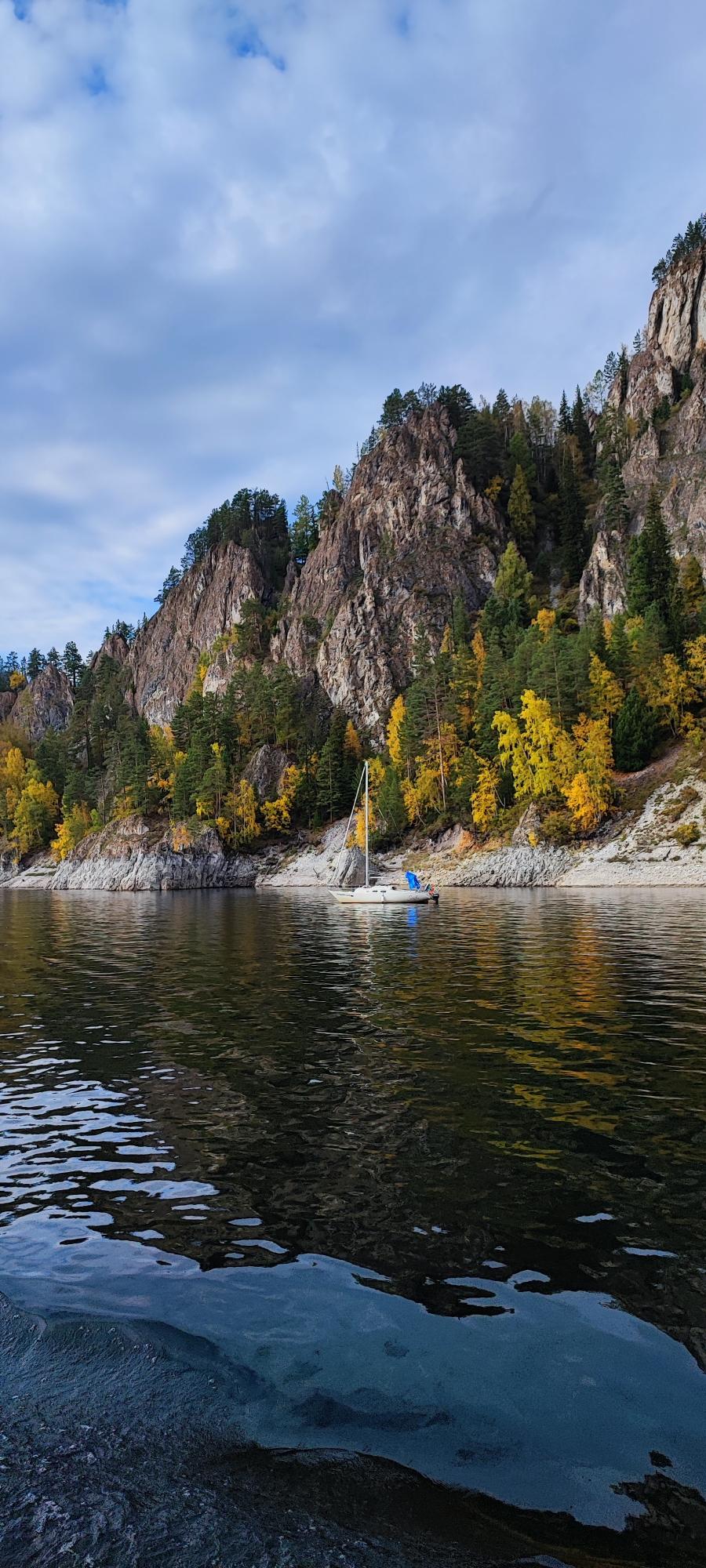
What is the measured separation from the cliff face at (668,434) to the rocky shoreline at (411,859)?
56.4 metres

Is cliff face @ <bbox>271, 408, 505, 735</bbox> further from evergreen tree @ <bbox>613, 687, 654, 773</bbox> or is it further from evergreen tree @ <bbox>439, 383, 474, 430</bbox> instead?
evergreen tree @ <bbox>613, 687, 654, 773</bbox>

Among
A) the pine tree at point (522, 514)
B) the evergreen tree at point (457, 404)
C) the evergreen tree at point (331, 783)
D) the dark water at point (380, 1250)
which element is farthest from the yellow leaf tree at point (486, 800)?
the evergreen tree at point (457, 404)

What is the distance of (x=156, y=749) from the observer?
155375mm

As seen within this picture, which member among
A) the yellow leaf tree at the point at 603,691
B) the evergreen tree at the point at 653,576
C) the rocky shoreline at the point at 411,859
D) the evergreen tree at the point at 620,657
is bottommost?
the rocky shoreline at the point at 411,859

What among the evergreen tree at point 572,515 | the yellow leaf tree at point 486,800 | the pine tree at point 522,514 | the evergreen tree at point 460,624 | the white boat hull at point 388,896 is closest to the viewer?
the white boat hull at point 388,896

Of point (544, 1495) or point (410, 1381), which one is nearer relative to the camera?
point (544, 1495)

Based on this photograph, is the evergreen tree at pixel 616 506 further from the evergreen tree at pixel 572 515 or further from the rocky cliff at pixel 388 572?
the rocky cliff at pixel 388 572

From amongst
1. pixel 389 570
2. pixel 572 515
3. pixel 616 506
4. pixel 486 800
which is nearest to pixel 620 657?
pixel 486 800

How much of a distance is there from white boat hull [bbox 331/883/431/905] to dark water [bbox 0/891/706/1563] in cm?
4705

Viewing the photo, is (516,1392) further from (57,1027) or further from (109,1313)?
(57,1027)

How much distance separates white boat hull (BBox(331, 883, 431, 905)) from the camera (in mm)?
67688

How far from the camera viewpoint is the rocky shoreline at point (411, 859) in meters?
75.8

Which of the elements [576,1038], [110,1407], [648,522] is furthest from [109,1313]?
[648,522]

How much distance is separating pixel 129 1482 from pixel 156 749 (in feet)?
510
